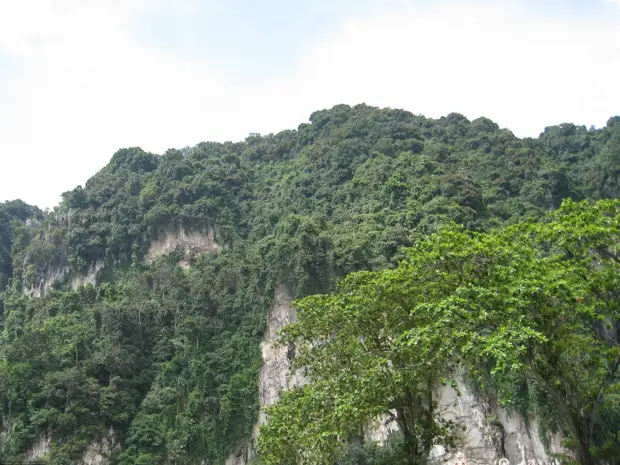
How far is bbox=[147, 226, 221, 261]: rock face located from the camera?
145 ft

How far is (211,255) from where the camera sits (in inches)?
1676

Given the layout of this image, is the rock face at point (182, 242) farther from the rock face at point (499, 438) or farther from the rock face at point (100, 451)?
the rock face at point (499, 438)

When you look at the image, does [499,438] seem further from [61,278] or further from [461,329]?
[61,278]

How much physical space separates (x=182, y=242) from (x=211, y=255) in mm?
3614

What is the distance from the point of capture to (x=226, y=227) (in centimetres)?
4397

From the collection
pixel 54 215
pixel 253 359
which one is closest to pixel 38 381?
pixel 253 359

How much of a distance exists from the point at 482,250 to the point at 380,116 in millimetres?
41971

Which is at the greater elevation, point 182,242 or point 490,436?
point 182,242

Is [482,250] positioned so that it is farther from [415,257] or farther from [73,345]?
[73,345]

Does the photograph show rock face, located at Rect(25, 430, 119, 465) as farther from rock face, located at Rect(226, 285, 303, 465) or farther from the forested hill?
rock face, located at Rect(226, 285, 303, 465)

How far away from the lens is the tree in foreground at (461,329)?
34.5ft

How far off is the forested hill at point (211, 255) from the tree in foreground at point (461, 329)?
52.0 ft

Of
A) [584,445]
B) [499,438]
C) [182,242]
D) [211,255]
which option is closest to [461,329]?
[584,445]

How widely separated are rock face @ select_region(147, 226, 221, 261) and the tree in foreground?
30.4 m
